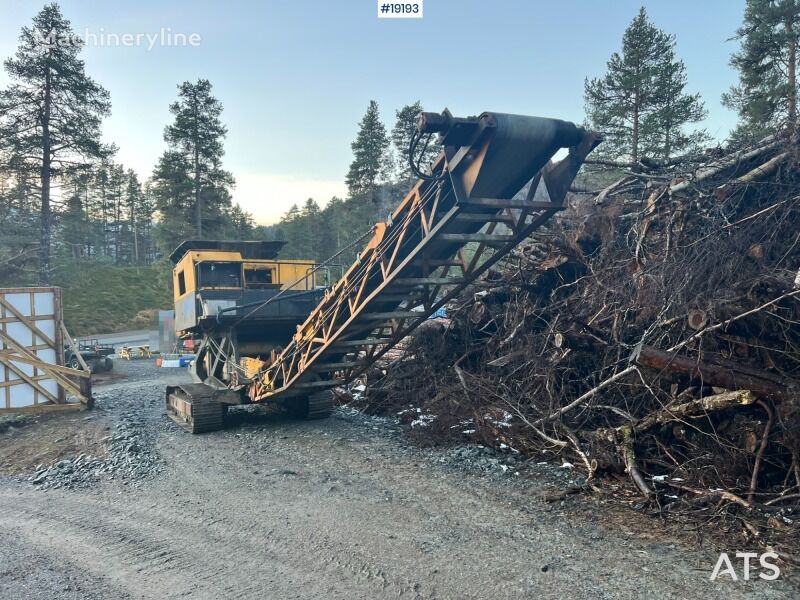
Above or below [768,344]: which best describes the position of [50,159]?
above

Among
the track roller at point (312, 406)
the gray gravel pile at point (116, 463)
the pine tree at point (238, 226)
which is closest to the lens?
the gray gravel pile at point (116, 463)

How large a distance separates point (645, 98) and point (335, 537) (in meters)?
23.1

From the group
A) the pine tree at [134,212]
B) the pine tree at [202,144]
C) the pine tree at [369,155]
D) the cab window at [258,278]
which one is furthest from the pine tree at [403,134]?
the pine tree at [134,212]

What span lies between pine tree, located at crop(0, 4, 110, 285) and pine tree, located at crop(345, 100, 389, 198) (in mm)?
16529

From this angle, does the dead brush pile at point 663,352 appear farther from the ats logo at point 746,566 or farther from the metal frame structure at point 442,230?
the metal frame structure at point 442,230

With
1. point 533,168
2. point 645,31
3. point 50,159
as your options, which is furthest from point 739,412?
point 50,159

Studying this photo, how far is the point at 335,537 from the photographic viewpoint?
193 inches

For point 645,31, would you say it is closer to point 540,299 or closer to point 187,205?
point 540,299

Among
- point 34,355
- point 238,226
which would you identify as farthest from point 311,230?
point 34,355

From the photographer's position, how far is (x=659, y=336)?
626 cm

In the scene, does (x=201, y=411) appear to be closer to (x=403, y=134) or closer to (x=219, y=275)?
(x=219, y=275)

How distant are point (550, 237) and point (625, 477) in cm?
429

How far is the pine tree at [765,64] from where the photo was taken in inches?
677

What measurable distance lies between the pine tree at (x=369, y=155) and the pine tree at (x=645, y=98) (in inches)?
676
